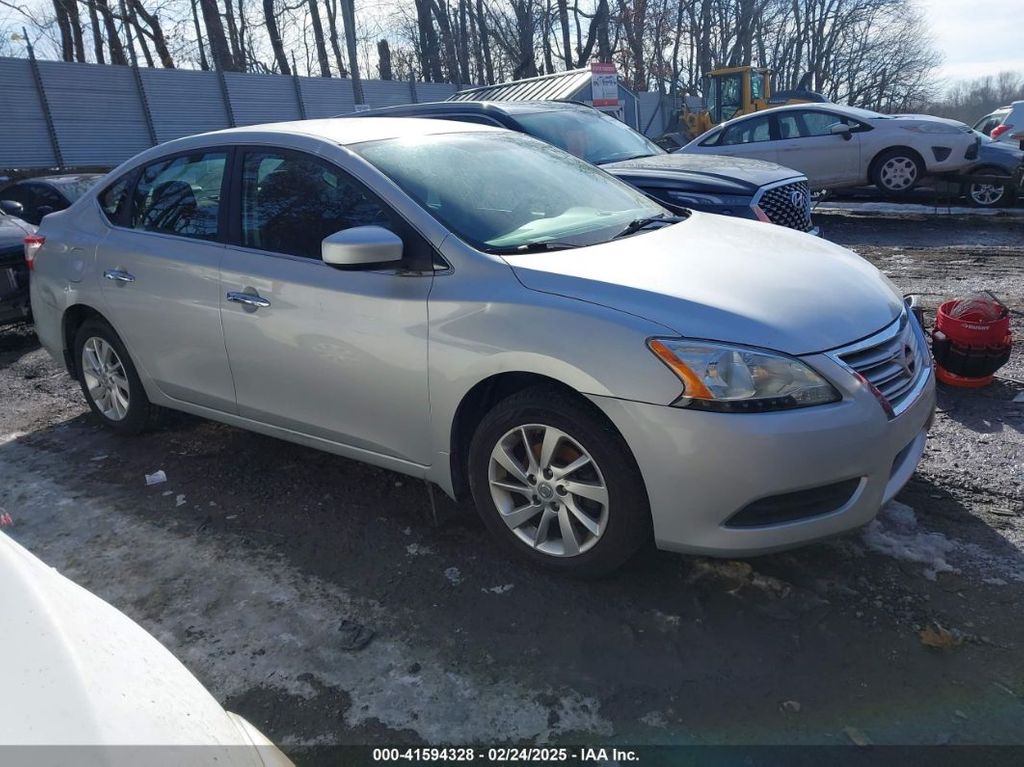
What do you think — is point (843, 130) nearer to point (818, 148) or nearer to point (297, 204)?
point (818, 148)

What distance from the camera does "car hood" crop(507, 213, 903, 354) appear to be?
259cm

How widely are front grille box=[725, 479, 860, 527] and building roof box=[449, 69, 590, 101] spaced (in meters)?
14.9

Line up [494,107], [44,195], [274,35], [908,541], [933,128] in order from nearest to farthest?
[908,541] < [494,107] < [44,195] < [933,128] < [274,35]

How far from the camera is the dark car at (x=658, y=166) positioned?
21.2ft

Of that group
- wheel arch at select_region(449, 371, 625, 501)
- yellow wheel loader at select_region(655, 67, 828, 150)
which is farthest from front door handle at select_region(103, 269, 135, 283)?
yellow wheel loader at select_region(655, 67, 828, 150)

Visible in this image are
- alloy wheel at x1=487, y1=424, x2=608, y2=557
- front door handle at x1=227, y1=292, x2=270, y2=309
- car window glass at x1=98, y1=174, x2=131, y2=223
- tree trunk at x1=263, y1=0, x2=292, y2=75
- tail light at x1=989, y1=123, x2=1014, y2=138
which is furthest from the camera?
tree trunk at x1=263, y1=0, x2=292, y2=75

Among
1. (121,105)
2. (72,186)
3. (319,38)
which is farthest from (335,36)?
(72,186)

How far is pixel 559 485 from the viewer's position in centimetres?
286

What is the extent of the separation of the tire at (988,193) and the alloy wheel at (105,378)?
11161 mm

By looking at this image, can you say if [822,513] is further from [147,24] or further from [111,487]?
[147,24]

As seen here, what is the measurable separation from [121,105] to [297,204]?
850 inches

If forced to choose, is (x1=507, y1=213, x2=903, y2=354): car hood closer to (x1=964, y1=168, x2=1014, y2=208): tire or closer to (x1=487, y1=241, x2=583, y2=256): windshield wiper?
(x1=487, y1=241, x2=583, y2=256): windshield wiper

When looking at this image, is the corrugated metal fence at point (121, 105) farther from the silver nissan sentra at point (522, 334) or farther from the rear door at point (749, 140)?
the silver nissan sentra at point (522, 334)

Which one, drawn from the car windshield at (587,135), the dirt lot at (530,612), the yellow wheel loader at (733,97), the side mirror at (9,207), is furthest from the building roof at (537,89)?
the dirt lot at (530,612)
